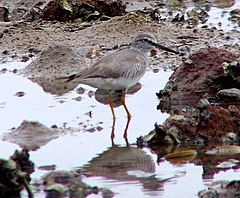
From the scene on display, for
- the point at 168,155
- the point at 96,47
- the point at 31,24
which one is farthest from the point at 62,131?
the point at 31,24

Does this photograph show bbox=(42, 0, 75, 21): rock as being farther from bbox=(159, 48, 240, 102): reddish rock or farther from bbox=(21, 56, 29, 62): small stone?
bbox=(159, 48, 240, 102): reddish rock

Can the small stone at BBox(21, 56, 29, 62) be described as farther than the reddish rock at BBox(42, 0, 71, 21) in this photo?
No

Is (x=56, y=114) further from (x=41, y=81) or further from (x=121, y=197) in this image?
(x=121, y=197)

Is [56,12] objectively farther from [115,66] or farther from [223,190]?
[223,190]

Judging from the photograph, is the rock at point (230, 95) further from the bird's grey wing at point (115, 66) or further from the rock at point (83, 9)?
the rock at point (83, 9)

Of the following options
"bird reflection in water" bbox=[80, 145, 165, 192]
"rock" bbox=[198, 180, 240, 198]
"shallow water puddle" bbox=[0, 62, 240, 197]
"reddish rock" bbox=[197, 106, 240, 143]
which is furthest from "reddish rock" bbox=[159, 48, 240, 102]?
"rock" bbox=[198, 180, 240, 198]

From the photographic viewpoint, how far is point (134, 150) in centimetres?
926

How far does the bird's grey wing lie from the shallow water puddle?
58 centimetres

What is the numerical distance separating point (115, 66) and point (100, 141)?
155cm

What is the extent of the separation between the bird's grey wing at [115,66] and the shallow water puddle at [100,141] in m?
0.58

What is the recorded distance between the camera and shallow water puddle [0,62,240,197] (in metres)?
8.02

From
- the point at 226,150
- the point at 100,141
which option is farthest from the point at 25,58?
the point at 226,150

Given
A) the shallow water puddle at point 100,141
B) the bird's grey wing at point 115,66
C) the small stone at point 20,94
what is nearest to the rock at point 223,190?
the shallow water puddle at point 100,141

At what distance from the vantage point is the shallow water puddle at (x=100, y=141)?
8.02m
